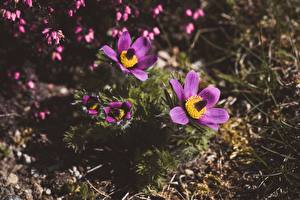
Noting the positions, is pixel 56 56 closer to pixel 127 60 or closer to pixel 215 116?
pixel 127 60

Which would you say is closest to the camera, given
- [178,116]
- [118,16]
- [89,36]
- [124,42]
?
[178,116]

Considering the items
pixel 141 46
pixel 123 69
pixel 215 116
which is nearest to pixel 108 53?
pixel 123 69

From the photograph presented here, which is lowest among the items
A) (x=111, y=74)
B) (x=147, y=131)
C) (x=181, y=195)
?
(x=181, y=195)

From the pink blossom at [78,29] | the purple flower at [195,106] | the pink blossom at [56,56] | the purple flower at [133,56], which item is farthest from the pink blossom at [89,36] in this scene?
the purple flower at [195,106]

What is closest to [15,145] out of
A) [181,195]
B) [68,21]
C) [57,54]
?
[57,54]

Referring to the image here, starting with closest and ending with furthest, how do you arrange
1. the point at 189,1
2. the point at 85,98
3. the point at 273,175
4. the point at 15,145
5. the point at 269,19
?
the point at 85,98 < the point at 273,175 < the point at 15,145 < the point at 189,1 < the point at 269,19

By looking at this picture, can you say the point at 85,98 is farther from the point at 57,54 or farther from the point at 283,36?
the point at 283,36
